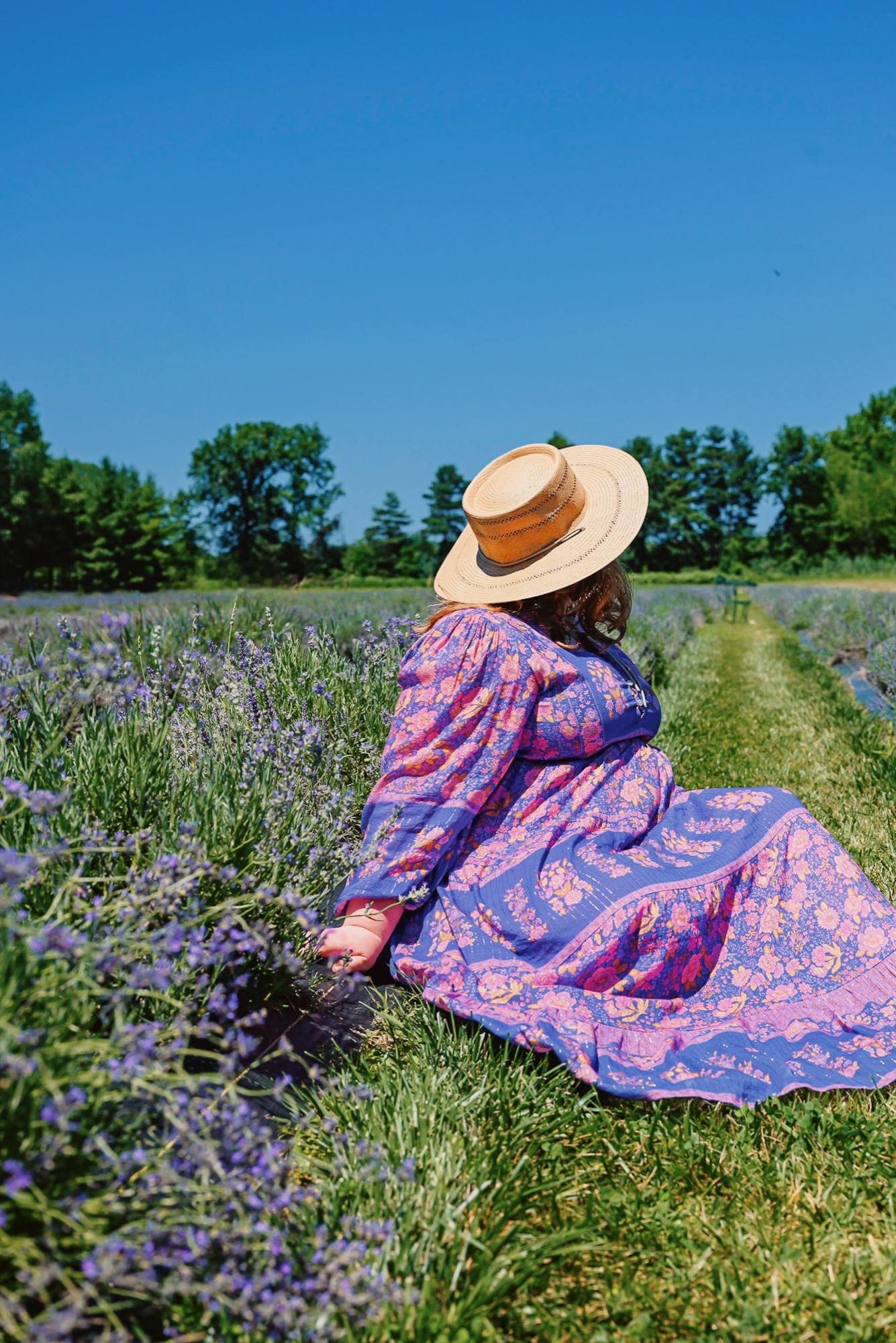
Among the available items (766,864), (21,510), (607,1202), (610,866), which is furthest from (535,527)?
(21,510)

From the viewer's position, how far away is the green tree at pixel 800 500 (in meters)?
66.4

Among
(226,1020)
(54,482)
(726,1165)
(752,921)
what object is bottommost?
Answer: (726,1165)

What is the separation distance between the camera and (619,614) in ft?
8.76

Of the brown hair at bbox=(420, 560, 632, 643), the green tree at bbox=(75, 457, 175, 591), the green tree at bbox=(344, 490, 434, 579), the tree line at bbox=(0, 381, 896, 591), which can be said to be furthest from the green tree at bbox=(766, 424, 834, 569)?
the brown hair at bbox=(420, 560, 632, 643)

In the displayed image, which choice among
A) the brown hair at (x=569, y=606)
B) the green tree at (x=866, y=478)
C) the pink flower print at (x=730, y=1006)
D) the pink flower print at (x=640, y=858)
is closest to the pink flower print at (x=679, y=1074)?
the pink flower print at (x=730, y=1006)

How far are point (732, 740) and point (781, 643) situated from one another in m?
9.23

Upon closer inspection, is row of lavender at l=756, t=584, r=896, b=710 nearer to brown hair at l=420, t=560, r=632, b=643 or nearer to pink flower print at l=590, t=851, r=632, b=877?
brown hair at l=420, t=560, r=632, b=643

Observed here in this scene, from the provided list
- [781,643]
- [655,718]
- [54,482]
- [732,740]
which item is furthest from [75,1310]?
[54,482]

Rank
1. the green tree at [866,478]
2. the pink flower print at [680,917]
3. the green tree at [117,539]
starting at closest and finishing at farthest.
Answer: the pink flower print at [680,917], the green tree at [117,539], the green tree at [866,478]

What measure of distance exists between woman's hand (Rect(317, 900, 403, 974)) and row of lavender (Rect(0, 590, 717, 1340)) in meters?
0.08

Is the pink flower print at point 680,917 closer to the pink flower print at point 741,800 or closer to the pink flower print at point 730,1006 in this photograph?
the pink flower print at point 730,1006

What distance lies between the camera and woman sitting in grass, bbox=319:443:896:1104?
197 centimetres

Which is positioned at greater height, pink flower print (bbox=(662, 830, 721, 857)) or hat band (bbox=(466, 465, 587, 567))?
hat band (bbox=(466, 465, 587, 567))

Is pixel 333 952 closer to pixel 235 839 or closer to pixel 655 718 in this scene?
pixel 235 839
